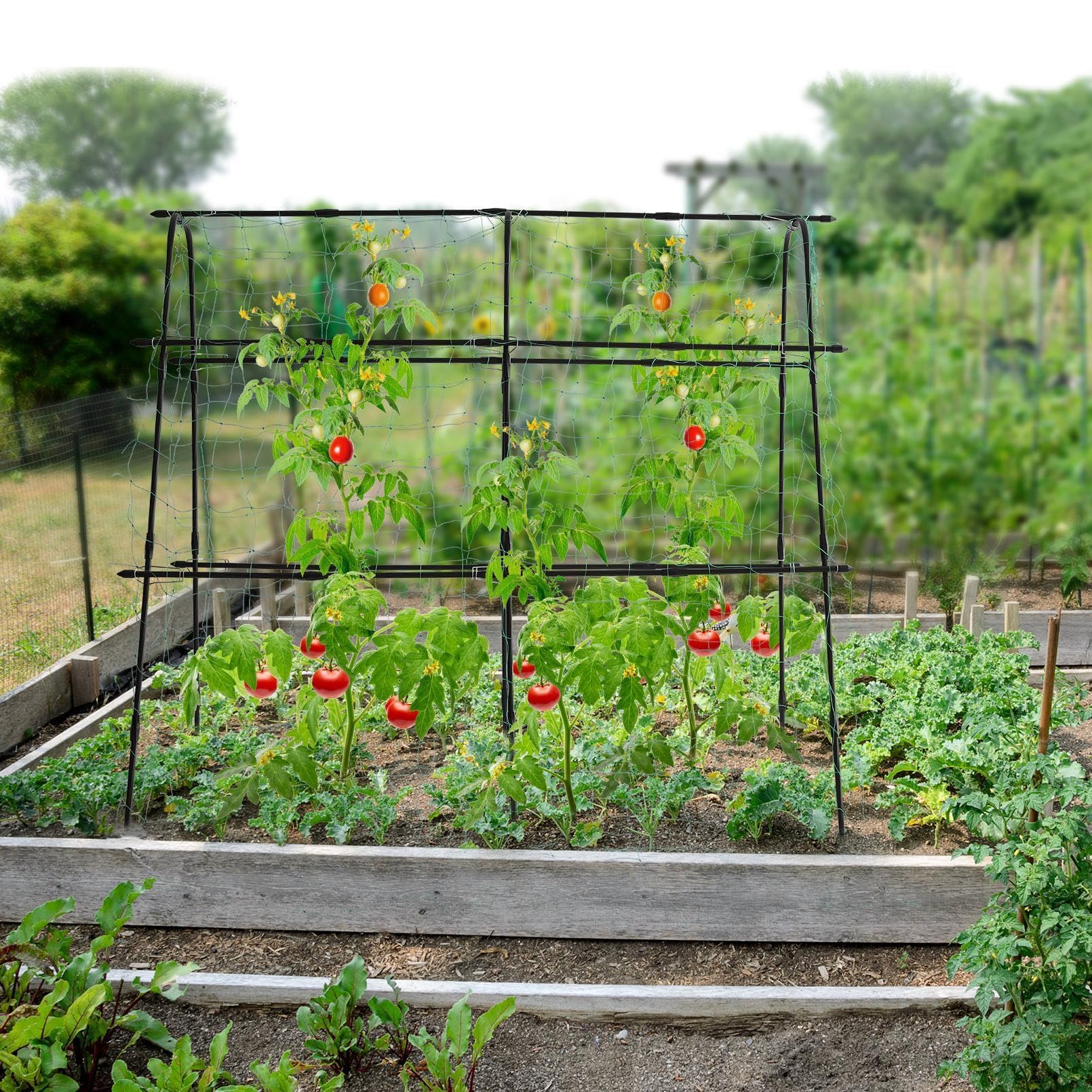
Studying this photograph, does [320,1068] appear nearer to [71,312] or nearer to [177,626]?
[177,626]

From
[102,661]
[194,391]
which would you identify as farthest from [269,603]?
[194,391]

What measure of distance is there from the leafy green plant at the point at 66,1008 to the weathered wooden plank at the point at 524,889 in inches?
13.8

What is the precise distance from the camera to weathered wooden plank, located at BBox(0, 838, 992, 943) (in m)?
3.01

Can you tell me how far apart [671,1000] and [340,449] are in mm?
1873

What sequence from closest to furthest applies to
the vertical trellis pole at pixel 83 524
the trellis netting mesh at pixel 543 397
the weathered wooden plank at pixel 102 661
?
the weathered wooden plank at pixel 102 661 → the vertical trellis pole at pixel 83 524 → the trellis netting mesh at pixel 543 397

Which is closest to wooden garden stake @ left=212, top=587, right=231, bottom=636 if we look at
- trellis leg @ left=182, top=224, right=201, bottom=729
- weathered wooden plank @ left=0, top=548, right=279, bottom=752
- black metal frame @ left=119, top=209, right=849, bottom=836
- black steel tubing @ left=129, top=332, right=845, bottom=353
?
weathered wooden plank @ left=0, top=548, right=279, bottom=752

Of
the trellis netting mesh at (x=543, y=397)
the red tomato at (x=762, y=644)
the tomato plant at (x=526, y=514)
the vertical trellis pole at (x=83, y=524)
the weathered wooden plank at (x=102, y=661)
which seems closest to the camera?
the tomato plant at (x=526, y=514)

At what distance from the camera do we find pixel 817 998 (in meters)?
2.77

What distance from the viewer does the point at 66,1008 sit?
2.60 m

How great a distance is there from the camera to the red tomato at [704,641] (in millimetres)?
3387

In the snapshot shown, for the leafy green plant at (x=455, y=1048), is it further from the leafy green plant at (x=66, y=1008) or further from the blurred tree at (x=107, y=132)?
the blurred tree at (x=107, y=132)

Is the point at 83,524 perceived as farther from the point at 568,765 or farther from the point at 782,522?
the point at 782,522

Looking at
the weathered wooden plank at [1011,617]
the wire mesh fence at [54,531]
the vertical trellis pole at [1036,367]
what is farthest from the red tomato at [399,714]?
the vertical trellis pole at [1036,367]

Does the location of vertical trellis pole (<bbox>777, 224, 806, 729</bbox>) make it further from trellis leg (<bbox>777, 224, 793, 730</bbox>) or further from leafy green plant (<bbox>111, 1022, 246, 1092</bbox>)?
leafy green plant (<bbox>111, 1022, 246, 1092</bbox>)
